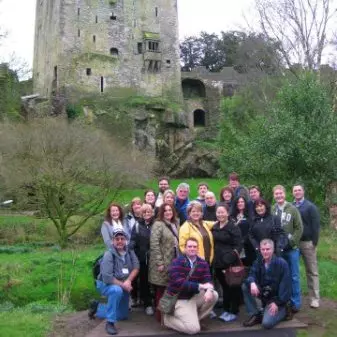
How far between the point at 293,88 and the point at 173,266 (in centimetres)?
1055

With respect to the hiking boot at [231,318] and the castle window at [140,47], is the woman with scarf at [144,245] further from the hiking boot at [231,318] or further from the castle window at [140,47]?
the castle window at [140,47]

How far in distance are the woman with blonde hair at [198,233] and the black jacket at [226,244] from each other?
11cm

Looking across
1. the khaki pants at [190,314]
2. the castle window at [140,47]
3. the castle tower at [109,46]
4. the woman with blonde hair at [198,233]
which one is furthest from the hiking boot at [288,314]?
the castle window at [140,47]

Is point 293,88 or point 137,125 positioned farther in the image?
point 137,125

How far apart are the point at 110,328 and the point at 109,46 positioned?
1538 inches

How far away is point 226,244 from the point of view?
763cm

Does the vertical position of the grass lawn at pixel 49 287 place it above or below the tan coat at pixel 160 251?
below

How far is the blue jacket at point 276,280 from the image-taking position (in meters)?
7.16

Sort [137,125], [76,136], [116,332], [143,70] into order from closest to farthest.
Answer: [116,332] < [76,136] < [137,125] < [143,70]

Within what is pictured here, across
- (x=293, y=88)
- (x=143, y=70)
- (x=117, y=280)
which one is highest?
(x=143, y=70)

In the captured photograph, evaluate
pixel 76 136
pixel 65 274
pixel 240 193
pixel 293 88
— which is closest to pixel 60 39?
pixel 76 136

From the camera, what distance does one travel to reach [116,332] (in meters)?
7.05

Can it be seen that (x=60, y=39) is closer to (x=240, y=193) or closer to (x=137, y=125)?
(x=137, y=125)

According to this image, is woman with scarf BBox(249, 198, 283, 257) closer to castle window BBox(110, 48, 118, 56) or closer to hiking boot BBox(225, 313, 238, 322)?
hiking boot BBox(225, 313, 238, 322)
